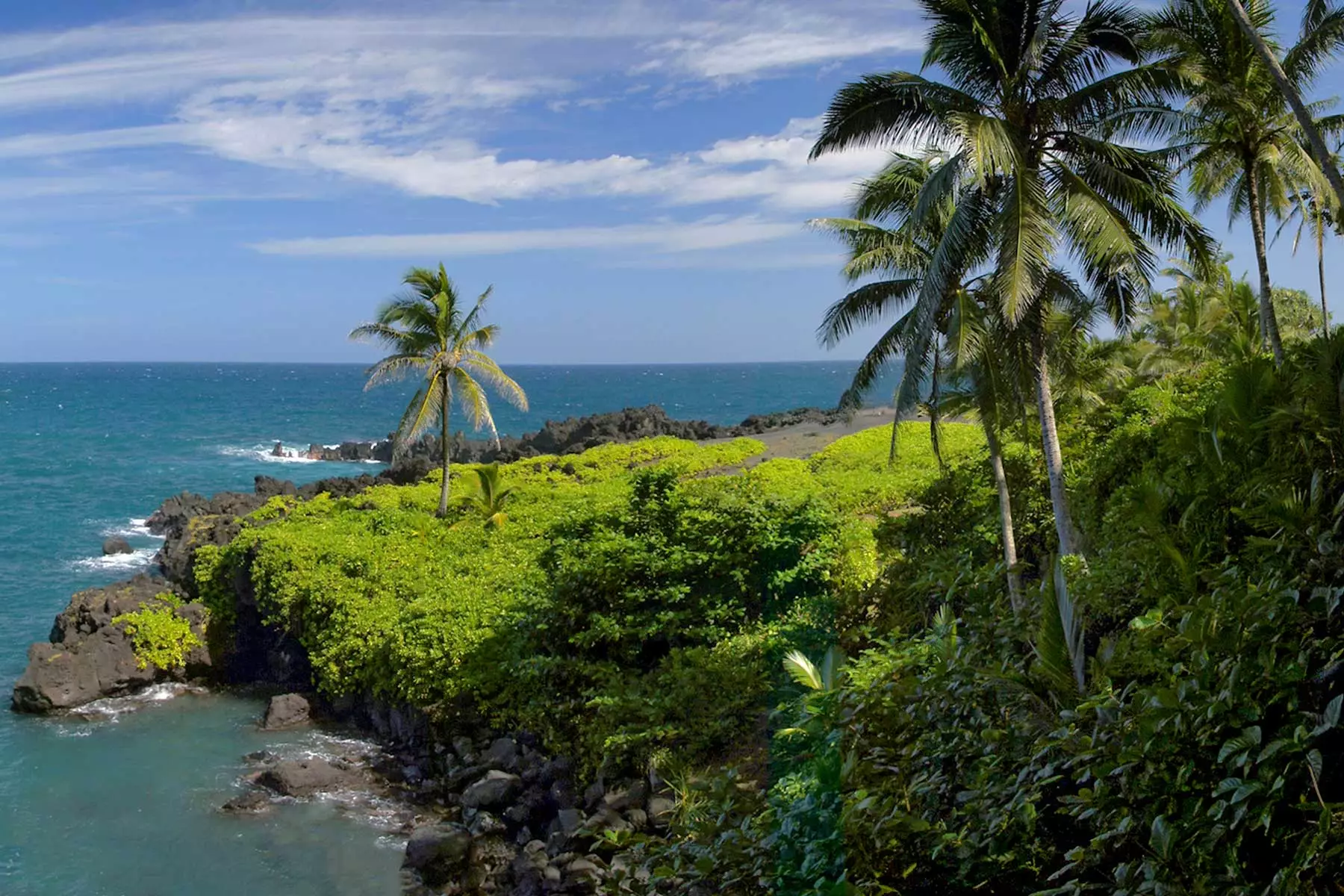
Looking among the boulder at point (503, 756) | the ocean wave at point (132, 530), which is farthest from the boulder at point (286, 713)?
the ocean wave at point (132, 530)

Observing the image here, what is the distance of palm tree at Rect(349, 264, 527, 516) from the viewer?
78.8ft

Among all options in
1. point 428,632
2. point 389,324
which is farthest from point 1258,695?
point 389,324

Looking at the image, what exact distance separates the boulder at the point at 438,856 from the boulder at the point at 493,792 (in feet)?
3.61

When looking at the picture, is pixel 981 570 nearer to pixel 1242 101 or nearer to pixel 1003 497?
pixel 1003 497

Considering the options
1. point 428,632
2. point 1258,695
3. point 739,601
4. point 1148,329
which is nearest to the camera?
point 1258,695

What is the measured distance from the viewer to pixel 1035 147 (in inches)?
479

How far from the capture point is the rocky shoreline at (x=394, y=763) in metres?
12.0

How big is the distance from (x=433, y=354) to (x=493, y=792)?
43.9 ft

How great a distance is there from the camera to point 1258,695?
441cm

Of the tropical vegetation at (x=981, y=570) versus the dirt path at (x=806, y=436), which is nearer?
the tropical vegetation at (x=981, y=570)

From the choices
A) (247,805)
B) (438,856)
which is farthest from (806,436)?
(438,856)

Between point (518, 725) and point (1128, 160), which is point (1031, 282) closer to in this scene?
point (1128, 160)

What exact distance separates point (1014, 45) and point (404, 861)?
1263 centimetres

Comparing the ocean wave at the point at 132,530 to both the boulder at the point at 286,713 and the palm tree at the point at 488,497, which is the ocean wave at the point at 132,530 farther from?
the boulder at the point at 286,713
